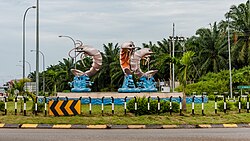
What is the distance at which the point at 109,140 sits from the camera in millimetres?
14711

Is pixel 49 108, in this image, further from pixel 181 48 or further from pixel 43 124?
pixel 181 48

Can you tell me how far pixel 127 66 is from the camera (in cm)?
3878

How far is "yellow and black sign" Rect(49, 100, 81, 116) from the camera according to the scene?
22.5 m

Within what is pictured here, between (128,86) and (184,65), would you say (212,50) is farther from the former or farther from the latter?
(184,65)

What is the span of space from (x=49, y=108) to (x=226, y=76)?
3794 cm

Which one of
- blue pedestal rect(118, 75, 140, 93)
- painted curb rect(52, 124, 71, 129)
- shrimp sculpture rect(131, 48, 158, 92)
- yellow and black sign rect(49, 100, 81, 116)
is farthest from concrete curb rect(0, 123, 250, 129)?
shrimp sculpture rect(131, 48, 158, 92)

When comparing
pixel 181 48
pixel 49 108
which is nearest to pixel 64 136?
pixel 49 108

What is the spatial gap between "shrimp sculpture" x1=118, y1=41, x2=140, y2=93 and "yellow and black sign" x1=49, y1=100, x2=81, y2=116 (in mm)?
15537

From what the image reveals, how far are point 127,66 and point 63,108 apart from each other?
16.7 metres

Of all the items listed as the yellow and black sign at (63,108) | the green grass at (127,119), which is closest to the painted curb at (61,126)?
the green grass at (127,119)

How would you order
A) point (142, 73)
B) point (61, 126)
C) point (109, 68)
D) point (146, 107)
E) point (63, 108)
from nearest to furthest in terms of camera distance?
point (61, 126), point (63, 108), point (146, 107), point (142, 73), point (109, 68)

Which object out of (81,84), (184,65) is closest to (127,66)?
(81,84)

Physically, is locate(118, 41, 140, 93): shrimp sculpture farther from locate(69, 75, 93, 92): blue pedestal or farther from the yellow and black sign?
the yellow and black sign

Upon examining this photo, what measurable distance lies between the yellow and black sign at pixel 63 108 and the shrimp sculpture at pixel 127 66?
1554 cm
